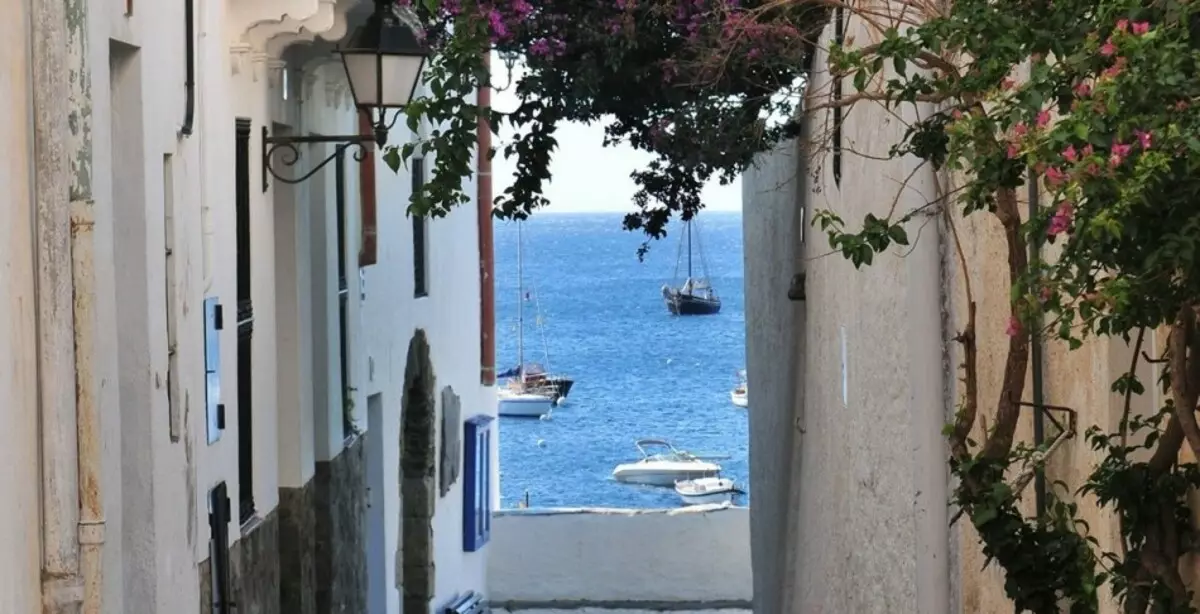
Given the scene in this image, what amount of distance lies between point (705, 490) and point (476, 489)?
131ft

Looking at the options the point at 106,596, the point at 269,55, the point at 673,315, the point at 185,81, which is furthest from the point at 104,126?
the point at 673,315

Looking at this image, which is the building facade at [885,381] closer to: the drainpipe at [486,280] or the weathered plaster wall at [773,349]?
the weathered plaster wall at [773,349]

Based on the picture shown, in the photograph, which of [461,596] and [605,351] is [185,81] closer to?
[461,596]

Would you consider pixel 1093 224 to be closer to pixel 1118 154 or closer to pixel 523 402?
pixel 1118 154

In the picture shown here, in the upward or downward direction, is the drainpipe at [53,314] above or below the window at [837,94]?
below

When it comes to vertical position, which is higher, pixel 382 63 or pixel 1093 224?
pixel 382 63

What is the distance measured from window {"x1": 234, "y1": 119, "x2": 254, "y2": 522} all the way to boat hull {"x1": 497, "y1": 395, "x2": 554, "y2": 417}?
67511mm

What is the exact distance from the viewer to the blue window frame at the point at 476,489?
67.2 ft

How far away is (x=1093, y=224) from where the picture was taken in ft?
11.2

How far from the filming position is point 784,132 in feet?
38.3

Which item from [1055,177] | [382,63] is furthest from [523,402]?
[1055,177]

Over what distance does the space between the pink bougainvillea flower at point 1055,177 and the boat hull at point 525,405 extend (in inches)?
2964

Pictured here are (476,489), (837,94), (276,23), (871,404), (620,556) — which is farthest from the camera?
(476,489)

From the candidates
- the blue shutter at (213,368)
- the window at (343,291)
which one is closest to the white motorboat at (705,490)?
the window at (343,291)
